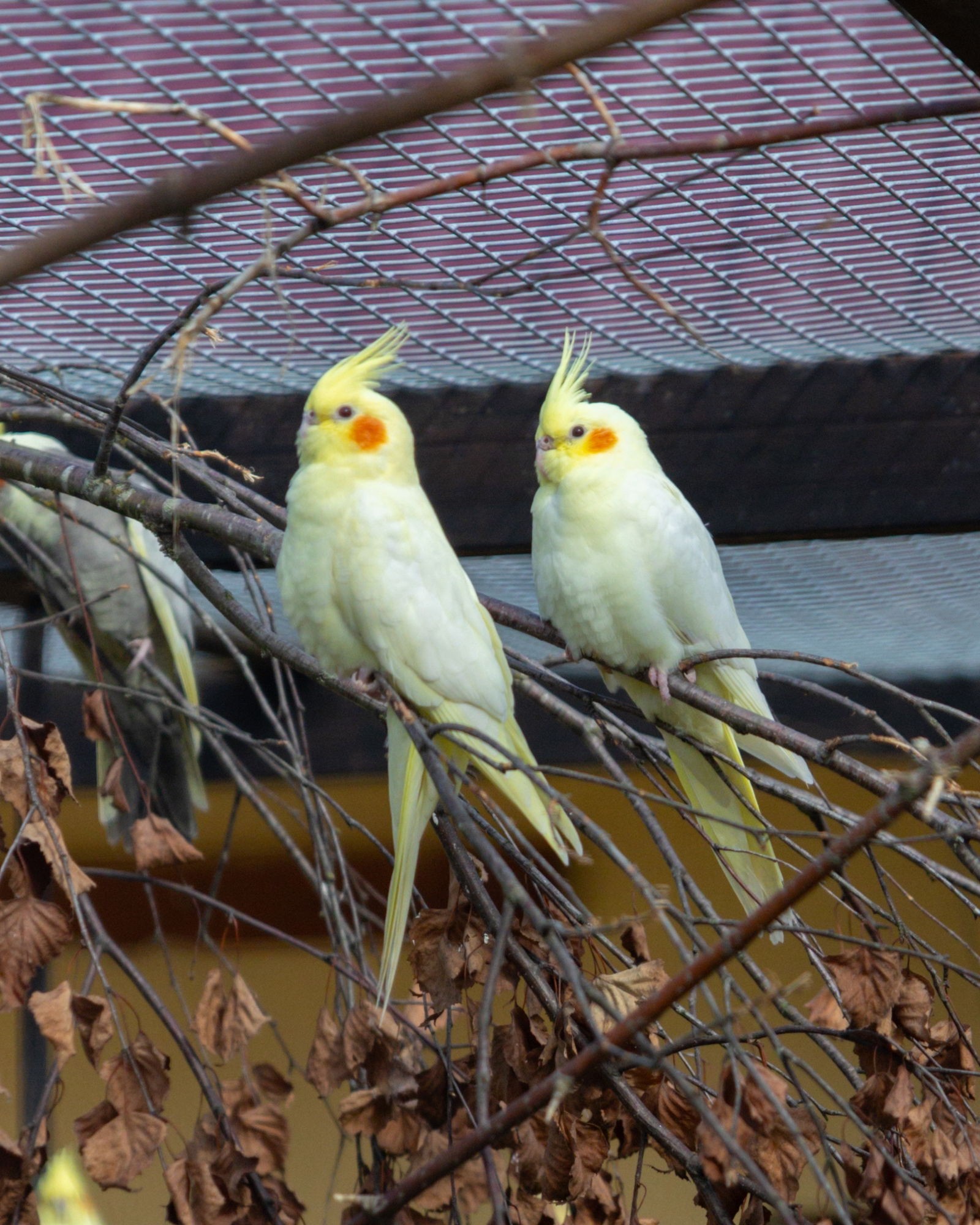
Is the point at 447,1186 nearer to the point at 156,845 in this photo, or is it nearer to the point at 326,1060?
the point at 326,1060

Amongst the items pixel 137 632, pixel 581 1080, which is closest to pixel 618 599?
pixel 581 1080

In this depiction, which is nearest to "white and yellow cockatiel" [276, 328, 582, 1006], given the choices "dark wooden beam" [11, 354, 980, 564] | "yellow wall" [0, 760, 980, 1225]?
"dark wooden beam" [11, 354, 980, 564]

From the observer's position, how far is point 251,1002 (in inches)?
49.4

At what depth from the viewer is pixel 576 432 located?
1697 mm

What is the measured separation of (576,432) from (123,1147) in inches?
43.2

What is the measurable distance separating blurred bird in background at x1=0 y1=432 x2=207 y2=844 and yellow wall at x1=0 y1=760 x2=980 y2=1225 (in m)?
0.65

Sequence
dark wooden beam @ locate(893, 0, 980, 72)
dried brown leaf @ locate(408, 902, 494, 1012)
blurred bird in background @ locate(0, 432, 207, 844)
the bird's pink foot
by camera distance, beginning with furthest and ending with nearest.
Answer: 1. blurred bird in background @ locate(0, 432, 207, 844)
2. the bird's pink foot
3. dried brown leaf @ locate(408, 902, 494, 1012)
4. dark wooden beam @ locate(893, 0, 980, 72)

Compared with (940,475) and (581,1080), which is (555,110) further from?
(581,1080)

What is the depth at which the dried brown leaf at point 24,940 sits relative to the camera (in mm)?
1102

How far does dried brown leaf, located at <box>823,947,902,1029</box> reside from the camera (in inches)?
39.6

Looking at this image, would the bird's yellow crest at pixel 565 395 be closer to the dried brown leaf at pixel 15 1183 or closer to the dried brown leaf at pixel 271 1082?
the dried brown leaf at pixel 271 1082

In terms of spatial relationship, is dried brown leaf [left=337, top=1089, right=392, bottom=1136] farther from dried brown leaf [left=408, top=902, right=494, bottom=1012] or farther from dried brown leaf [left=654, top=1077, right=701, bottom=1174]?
dried brown leaf [left=654, top=1077, right=701, bottom=1174]

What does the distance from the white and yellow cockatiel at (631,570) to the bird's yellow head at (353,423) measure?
38 cm

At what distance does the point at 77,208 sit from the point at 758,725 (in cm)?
113
